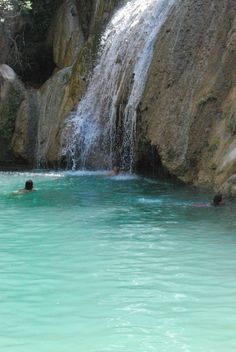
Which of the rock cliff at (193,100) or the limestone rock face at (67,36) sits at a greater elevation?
the limestone rock face at (67,36)

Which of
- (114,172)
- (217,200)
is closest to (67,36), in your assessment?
(114,172)

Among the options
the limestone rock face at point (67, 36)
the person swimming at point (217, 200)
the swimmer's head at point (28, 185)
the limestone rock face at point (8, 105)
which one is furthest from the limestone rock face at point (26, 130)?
the person swimming at point (217, 200)

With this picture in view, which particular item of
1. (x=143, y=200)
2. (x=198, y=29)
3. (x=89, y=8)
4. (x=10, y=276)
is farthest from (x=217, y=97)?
(x=89, y=8)

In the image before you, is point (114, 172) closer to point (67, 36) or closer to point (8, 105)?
point (8, 105)

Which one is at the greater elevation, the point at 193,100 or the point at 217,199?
the point at 193,100

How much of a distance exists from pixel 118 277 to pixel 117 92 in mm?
12773

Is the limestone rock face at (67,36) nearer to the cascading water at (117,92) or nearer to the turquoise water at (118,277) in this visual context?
the cascading water at (117,92)

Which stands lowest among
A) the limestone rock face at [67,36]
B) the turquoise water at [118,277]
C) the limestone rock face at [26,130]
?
the turquoise water at [118,277]

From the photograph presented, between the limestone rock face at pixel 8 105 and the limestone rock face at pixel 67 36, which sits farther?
the limestone rock face at pixel 67 36

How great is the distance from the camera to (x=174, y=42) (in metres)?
16.6

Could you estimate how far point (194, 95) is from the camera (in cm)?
1527

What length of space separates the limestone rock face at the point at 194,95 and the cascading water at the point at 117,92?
2.88 ft

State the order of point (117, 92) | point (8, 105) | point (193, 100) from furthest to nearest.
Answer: point (8, 105) < point (117, 92) < point (193, 100)

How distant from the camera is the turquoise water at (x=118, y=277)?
498 centimetres
